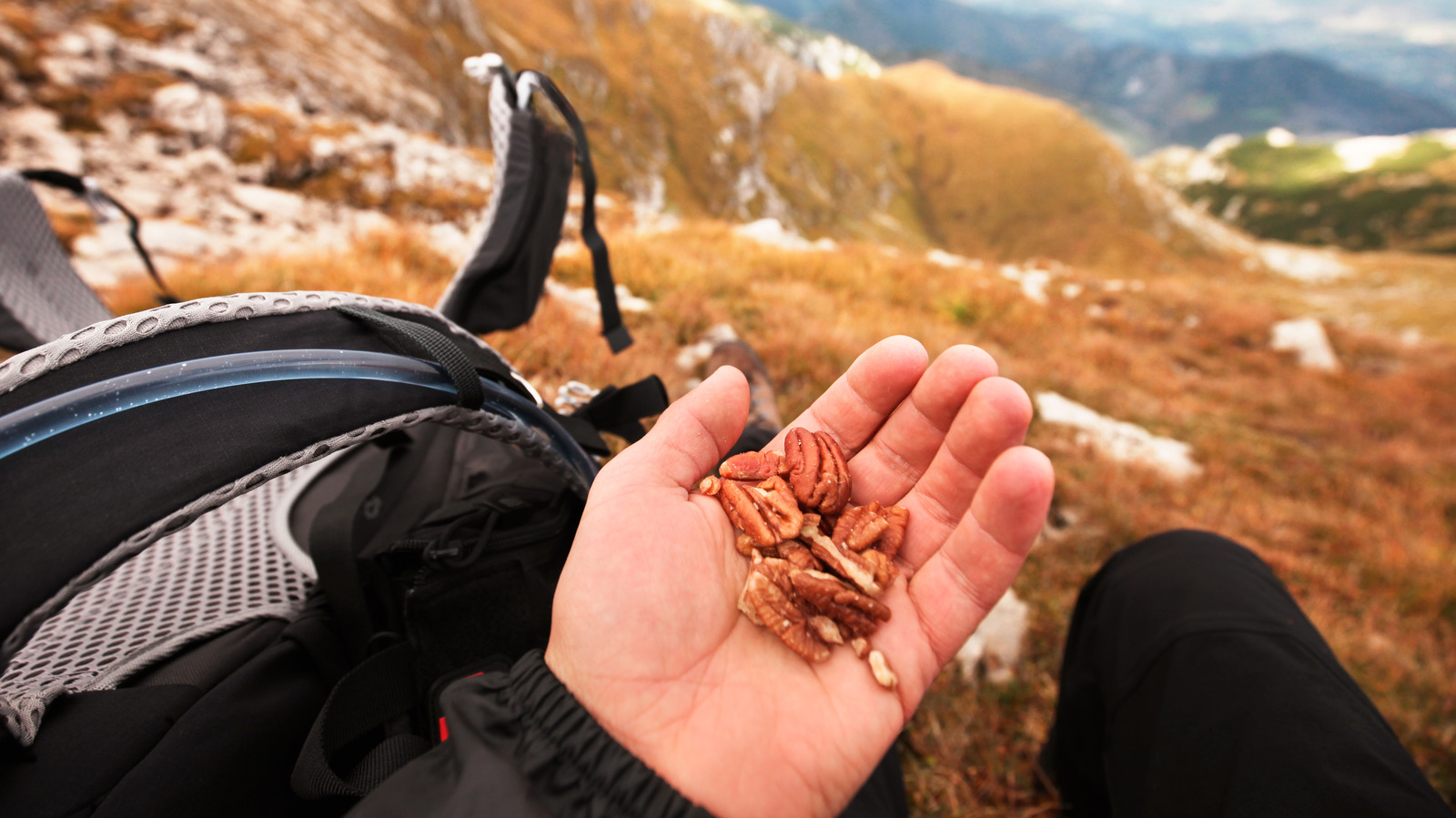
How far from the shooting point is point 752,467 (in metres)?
1.92

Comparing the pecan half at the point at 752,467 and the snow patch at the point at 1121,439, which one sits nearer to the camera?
the pecan half at the point at 752,467

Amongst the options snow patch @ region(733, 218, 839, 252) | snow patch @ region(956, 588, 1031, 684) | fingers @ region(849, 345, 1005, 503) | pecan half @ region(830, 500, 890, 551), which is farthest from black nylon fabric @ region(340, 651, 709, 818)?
snow patch @ region(733, 218, 839, 252)

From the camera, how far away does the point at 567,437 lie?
193 cm

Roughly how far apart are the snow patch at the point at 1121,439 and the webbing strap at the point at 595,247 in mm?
4158

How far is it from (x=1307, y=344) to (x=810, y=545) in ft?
39.4

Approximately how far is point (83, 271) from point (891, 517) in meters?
8.01

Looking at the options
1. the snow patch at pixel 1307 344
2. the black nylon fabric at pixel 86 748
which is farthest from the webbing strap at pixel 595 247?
the snow patch at pixel 1307 344

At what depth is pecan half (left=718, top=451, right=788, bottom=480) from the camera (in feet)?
6.23

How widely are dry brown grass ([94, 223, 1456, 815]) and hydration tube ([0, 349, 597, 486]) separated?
2058 mm

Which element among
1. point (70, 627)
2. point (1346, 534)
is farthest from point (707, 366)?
point (1346, 534)

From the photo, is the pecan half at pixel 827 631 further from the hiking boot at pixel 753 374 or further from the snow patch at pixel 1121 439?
the snow patch at pixel 1121 439

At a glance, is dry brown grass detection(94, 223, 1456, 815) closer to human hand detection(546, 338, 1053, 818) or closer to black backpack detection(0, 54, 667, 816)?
human hand detection(546, 338, 1053, 818)

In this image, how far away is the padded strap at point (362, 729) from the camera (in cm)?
123

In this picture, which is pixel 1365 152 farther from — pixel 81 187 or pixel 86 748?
pixel 86 748
